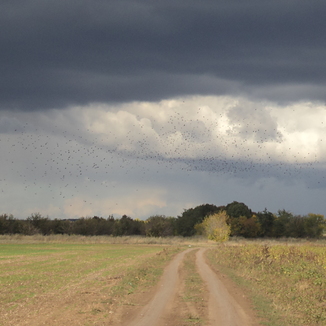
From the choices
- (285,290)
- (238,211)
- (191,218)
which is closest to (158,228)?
(238,211)

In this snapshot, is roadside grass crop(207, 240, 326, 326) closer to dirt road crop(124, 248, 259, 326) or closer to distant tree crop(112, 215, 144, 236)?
dirt road crop(124, 248, 259, 326)

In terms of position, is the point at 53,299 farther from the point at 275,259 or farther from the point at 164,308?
the point at 275,259

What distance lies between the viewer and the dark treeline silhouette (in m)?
129

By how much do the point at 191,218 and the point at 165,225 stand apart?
3041cm

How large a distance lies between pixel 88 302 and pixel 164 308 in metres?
3.19

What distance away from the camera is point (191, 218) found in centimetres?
15975

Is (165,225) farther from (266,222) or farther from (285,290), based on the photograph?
(285,290)

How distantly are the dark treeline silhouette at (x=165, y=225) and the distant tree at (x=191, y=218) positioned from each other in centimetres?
446

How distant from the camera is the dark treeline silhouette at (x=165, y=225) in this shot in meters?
129

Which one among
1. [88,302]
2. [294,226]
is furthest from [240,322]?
[294,226]

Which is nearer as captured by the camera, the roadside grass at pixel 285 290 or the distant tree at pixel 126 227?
the roadside grass at pixel 285 290

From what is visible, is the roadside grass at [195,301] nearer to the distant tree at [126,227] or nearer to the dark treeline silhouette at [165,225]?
the dark treeline silhouette at [165,225]

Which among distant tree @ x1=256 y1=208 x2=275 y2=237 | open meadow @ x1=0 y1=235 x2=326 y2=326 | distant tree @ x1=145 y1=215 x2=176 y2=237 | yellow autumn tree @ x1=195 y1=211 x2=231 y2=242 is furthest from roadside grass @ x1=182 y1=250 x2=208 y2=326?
distant tree @ x1=256 y1=208 x2=275 y2=237

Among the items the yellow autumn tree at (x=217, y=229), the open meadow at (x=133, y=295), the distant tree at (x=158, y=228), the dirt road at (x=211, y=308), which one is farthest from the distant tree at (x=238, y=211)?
the dirt road at (x=211, y=308)
